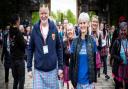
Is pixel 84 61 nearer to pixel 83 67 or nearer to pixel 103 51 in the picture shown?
pixel 83 67

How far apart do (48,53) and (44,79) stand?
0.42m

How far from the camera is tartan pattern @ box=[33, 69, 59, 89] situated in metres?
7.75

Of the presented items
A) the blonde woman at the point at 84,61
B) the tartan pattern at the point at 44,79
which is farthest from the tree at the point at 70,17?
the blonde woman at the point at 84,61

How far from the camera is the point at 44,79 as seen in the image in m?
7.77

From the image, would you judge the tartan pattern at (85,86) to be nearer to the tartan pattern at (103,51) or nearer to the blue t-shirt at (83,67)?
the blue t-shirt at (83,67)

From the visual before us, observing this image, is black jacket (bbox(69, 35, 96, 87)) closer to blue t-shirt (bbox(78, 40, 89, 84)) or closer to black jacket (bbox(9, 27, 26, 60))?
blue t-shirt (bbox(78, 40, 89, 84))

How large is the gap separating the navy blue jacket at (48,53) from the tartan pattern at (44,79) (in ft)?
0.24

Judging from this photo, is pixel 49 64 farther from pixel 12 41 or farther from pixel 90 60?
pixel 12 41

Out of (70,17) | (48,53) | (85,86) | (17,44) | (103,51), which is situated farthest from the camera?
(70,17)

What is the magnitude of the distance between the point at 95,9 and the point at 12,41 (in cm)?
4393

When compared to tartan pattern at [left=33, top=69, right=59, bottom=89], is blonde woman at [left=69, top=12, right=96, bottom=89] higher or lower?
higher

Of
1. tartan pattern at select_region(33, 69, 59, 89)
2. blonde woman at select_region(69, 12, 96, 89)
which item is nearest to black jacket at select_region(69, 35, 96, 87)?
blonde woman at select_region(69, 12, 96, 89)

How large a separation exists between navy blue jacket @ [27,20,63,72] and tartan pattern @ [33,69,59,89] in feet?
0.24

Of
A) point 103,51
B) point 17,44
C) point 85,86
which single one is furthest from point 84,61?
point 103,51
